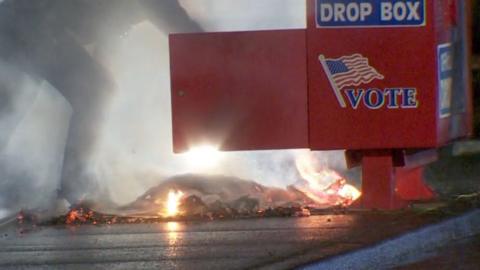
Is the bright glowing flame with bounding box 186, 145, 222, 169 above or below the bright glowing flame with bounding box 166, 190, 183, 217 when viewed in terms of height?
above

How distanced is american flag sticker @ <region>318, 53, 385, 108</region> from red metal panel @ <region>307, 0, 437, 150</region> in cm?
3

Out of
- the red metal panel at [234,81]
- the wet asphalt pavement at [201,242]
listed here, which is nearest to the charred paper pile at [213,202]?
the wet asphalt pavement at [201,242]

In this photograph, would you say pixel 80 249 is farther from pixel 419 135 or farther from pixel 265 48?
pixel 419 135

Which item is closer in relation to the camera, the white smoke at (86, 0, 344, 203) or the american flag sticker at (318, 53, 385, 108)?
the american flag sticker at (318, 53, 385, 108)

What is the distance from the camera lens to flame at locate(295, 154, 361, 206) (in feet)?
29.3

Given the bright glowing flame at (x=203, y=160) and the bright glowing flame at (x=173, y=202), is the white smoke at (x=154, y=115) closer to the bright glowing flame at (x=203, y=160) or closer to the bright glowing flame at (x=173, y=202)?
the bright glowing flame at (x=203, y=160)

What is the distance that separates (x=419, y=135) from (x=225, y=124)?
1.57 meters

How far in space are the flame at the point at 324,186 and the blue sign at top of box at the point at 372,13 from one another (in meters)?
1.56

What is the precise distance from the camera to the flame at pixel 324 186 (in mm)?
8938

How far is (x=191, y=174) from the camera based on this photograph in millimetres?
9297

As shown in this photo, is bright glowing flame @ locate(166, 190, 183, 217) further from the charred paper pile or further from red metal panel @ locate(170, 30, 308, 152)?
red metal panel @ locate(170, 30, 308, 152)

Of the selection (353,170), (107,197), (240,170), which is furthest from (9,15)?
(353,170)

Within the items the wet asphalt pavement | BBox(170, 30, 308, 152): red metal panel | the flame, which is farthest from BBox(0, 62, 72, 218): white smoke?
the flame

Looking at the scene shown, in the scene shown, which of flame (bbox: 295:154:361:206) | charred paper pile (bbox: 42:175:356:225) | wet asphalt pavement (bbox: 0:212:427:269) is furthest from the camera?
flame (bbox: 295:154:361:206)
